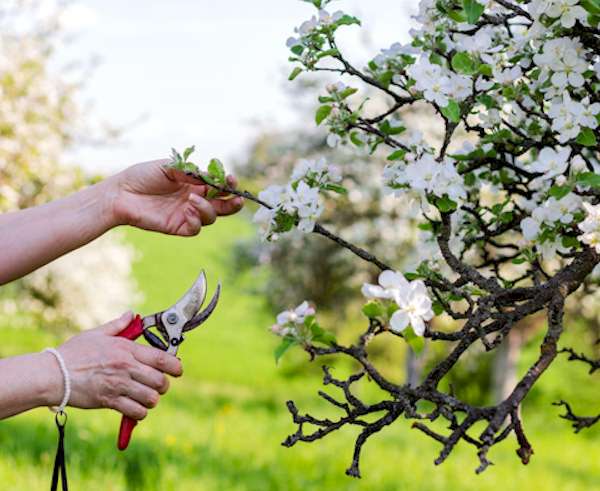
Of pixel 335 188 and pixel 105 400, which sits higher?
pixel 335 188

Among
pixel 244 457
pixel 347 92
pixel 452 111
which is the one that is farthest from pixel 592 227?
pixel 244 457

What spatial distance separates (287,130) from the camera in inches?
487

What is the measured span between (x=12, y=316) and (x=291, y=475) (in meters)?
10.5

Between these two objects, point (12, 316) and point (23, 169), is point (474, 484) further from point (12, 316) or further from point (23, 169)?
point (12, 316)

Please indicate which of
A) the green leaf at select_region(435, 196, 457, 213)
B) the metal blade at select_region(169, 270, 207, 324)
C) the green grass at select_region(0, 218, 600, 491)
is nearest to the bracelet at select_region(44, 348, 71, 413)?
the metal blade at select_region(169, 270, 207, 324)

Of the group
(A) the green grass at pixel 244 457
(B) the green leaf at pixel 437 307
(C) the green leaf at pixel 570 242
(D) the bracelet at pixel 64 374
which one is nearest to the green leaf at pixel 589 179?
(C) the green leaf at pixel 570 242

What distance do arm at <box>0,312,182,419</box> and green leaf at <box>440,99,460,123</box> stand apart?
78 centimetres

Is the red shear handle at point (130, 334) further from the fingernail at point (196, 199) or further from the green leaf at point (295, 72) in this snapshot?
the green leaf at point (295, 72)

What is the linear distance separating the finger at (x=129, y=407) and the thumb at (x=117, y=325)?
0.16 meters

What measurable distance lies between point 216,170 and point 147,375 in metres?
0.48

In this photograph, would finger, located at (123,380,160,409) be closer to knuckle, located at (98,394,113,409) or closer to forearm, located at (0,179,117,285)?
knuckle, located at (98,394,113,409)

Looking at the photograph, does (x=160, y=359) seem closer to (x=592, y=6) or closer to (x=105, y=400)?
(x=105, y=400)

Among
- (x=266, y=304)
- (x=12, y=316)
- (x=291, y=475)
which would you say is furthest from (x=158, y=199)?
(x=12, y=316)

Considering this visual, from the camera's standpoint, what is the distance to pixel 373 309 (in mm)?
1602
